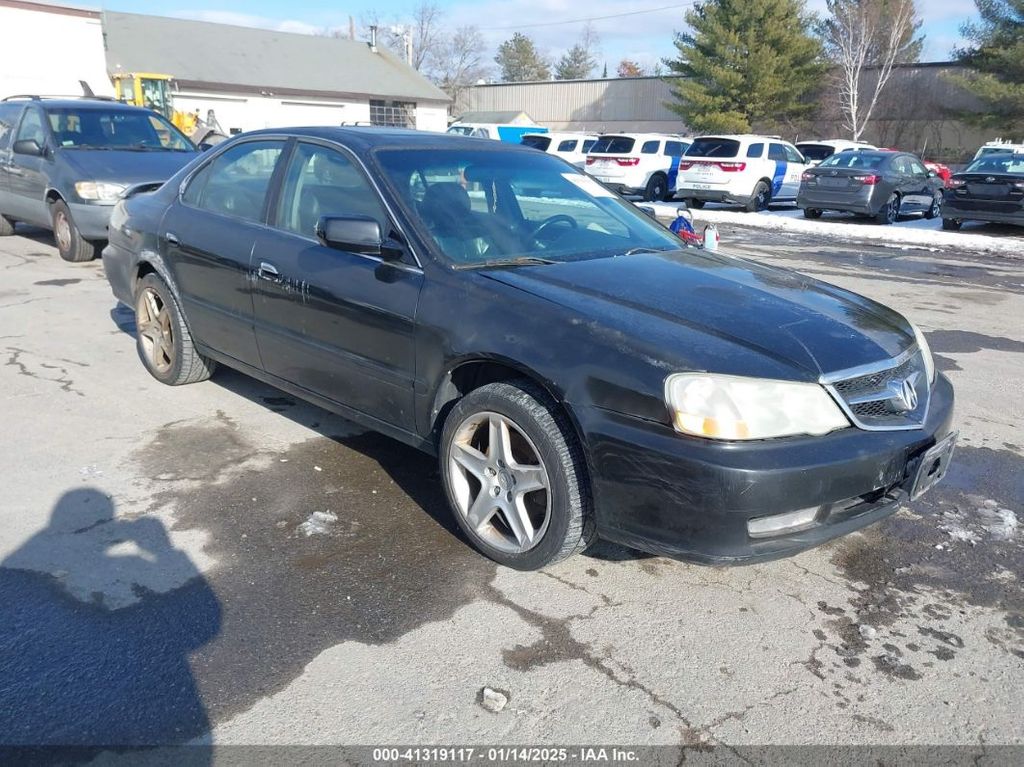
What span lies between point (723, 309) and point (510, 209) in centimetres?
128

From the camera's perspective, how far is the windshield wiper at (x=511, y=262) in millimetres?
3555

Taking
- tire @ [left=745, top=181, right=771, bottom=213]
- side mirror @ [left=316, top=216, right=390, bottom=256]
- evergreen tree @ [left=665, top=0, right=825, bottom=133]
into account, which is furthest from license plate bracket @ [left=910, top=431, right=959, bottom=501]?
evergreen tree @ [left=665, top=0, right=825, bottom=133]

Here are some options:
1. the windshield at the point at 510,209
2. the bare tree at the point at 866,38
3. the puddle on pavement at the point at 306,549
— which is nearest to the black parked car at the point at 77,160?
the puddle on pavement at the point at 306,549

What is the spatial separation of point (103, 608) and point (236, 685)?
2.35 feet

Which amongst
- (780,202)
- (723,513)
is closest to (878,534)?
(723,513)

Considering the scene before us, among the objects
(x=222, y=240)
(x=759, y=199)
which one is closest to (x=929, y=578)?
(x=222, y=240)

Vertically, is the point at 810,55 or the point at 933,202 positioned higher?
the point at 810,55

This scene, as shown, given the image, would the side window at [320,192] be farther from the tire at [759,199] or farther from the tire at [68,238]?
the tire at [759,199]

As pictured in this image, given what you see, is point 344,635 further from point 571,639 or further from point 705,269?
point 705,269

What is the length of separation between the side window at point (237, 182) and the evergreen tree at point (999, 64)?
34306mm

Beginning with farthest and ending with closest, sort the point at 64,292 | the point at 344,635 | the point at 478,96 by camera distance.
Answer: the point at 478,96, the point at 64,292, the point at 344,635

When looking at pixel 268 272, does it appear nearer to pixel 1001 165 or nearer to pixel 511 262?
pixel 511 262

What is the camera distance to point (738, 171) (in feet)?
63.8

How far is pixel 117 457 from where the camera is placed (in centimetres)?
437
